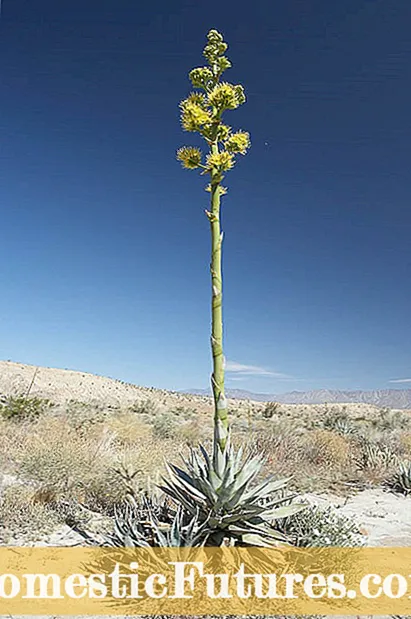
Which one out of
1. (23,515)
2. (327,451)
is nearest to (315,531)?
(23,515)

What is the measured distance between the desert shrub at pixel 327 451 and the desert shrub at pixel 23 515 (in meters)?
5.34

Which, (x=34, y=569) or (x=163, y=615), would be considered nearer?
(x=163, y=615)

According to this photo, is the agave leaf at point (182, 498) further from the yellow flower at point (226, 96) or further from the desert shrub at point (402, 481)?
the desert shrub at point (402, 481)

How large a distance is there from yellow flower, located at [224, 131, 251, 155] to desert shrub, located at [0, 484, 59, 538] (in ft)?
13.8

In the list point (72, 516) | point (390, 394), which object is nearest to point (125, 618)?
point (72, 516)

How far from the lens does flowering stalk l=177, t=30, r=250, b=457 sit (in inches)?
165

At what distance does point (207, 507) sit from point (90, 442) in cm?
397

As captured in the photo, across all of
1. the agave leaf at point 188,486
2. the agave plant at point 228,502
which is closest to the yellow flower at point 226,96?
the agave plant at point 228,502

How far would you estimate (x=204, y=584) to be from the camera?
382cm

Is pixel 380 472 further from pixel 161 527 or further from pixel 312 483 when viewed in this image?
pixel 161 527

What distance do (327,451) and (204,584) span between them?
6386 mm

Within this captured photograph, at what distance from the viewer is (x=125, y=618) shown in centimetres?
362

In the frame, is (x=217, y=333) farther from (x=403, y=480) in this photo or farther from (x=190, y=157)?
(x=403, y=480)

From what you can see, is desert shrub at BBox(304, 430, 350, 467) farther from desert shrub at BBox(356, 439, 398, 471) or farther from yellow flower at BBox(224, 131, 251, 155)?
yellow flower at BBox(224, 131, 251, 155)
